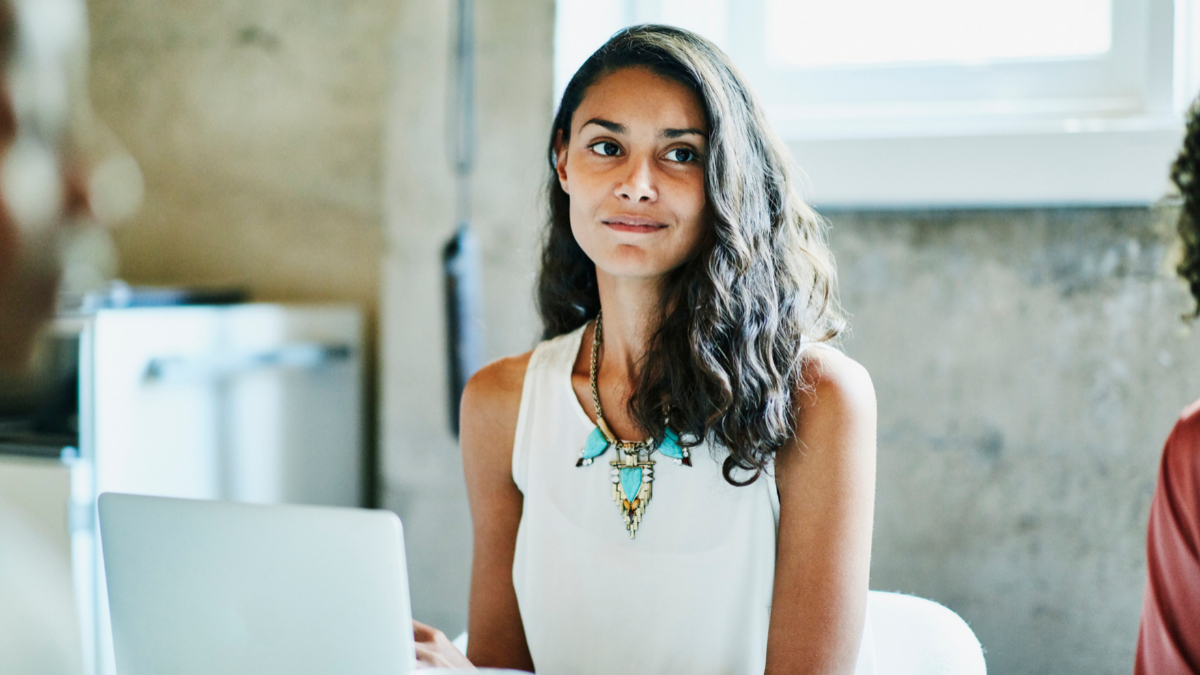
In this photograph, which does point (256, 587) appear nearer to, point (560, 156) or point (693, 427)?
point (693, 427)

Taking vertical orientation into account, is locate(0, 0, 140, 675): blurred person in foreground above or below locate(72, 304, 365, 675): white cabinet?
above

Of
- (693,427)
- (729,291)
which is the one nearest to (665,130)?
(729,291)

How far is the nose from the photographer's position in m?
0.97

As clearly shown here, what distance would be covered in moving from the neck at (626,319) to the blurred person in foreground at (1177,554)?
1.81 feet

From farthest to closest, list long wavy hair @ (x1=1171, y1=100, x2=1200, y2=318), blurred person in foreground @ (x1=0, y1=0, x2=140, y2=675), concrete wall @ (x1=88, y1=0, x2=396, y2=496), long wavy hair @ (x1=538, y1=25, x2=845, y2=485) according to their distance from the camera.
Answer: concrete wall @ (x1=88, y1=0, x2=396, y2=496), long wavy hair @ (x1=538, y1=25, x2=845, y2=485), long wavy hair @ (x1=1171, y1=100, x2=1200, y2=318), blurred person in foreground @ (x1=0, y1=0, x2=140, y2=675)

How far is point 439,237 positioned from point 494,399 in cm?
68

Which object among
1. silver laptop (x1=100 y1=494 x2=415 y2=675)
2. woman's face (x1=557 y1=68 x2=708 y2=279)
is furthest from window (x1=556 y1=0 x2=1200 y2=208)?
silver laptop (x1=100 y1=494 x2=415 y2=675)

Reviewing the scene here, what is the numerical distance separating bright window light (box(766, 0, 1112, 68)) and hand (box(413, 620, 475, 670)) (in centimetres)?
126

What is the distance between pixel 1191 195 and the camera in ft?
2.36

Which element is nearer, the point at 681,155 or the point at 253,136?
the point at 681,155

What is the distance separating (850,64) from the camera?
1.66 m

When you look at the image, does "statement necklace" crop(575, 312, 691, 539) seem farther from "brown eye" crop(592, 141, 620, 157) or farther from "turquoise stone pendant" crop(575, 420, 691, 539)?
"brown eye" crop(592, 141, 620, 157)

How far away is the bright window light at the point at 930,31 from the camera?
60.4 inches

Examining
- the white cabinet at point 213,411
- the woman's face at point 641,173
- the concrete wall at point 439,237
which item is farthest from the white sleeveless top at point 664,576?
the white cabinet at point 213,411
